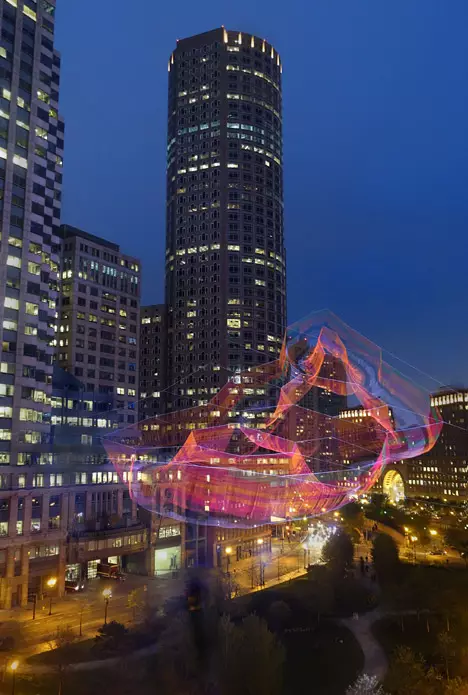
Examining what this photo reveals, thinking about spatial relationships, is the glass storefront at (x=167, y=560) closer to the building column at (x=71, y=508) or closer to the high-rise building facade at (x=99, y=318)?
the building column at (x=71, y=508)

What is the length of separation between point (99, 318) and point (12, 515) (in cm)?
5401

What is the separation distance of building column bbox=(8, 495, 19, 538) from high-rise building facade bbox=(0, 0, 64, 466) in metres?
3.84

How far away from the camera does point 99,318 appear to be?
10312 cm

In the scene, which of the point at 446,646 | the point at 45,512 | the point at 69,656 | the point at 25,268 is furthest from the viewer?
the point at 25,268

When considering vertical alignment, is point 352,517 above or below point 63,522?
below

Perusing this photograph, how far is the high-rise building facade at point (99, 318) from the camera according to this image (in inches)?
3907

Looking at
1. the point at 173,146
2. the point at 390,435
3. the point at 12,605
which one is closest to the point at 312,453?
the point at 390,435

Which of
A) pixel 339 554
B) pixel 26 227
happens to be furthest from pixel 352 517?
pixel 26 227

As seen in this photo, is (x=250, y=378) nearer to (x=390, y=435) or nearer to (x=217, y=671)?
(x=390, y=435)

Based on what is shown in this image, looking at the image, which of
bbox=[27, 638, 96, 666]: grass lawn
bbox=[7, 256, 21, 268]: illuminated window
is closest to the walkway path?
bbox=[27, 638, 96, 666]: grass lawn

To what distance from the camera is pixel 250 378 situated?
11831cm

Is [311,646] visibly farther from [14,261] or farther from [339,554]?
[14,261]

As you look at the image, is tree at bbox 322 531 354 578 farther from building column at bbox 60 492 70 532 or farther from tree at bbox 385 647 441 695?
building column at bbox 60 492 70 532

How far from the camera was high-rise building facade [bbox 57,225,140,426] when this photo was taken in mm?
99250
